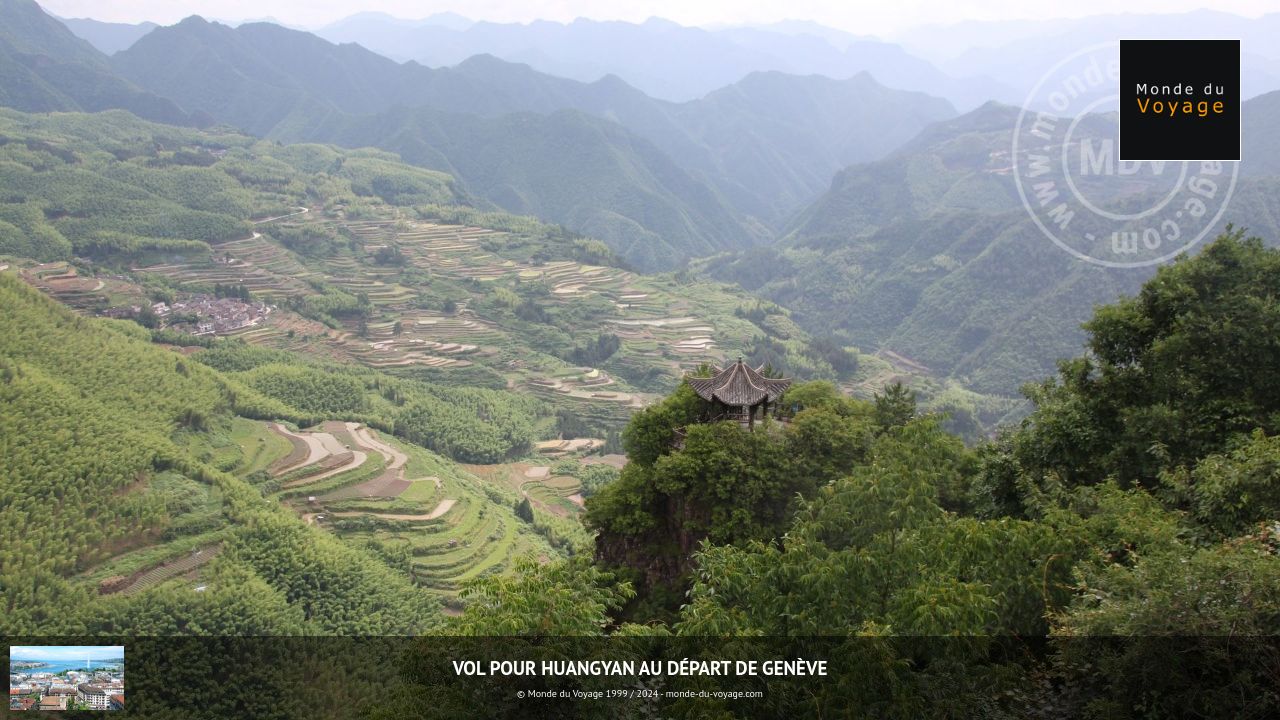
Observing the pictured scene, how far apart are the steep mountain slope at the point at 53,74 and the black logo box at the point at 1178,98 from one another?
606ft

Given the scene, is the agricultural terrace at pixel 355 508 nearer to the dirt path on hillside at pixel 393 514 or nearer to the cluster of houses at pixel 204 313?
the dirt path on hillside at pixel 393 514

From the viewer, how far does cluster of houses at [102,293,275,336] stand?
69.0 meters

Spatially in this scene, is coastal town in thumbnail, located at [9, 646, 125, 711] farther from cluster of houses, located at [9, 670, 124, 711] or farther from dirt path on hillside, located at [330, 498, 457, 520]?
dirt path on hillside, located at [330, 498, 457, 520]

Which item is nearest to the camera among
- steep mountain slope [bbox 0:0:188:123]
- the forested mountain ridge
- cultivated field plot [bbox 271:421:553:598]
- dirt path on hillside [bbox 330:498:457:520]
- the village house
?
the village house

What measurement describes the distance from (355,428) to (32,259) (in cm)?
4835

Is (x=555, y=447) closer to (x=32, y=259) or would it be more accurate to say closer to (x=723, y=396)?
(x=723, y=396)

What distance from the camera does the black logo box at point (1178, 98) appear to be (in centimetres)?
2094

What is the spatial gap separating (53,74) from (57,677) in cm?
19543

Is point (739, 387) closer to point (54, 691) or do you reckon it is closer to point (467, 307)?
point (54, 691)

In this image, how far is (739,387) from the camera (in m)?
20.0

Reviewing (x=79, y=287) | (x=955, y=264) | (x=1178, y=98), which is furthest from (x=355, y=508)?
(x=955, y=264)

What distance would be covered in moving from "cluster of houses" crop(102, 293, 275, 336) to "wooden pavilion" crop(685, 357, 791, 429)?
61.2m

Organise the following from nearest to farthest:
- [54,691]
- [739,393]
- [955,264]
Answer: [54,691], [739,393], [955,264]

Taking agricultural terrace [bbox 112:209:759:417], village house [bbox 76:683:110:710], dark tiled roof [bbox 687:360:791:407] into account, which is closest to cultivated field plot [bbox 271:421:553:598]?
village house [bbox 76:683:110:710]
